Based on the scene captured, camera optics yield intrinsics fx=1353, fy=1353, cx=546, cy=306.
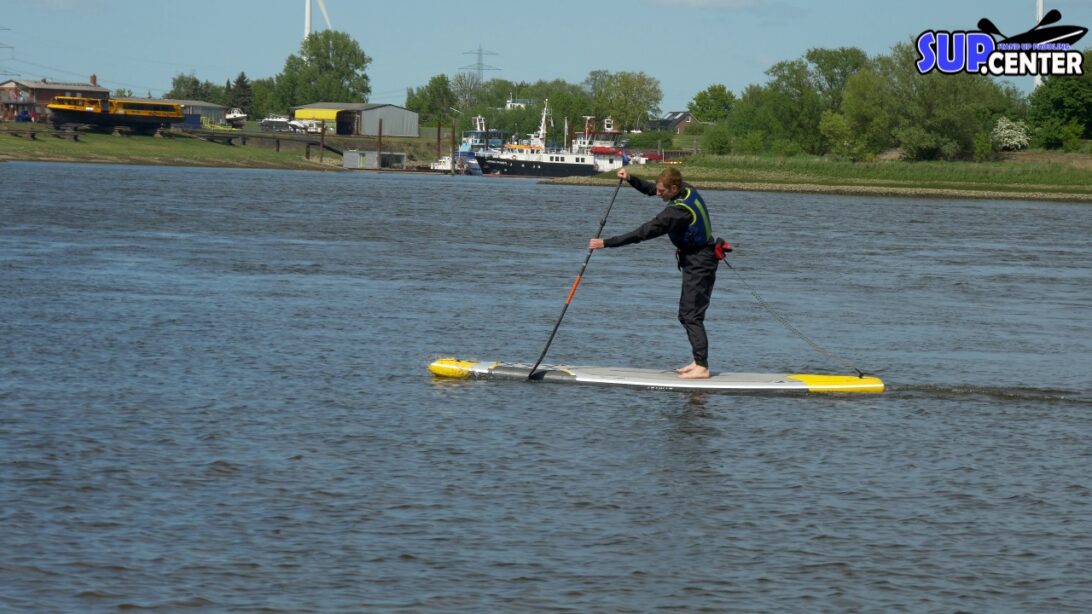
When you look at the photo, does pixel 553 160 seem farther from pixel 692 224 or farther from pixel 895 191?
pixel 692 224

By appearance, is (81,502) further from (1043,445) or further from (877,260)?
(877,260)

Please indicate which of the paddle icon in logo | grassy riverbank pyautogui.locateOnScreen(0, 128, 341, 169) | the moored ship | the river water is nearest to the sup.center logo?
the paddle icon in logo

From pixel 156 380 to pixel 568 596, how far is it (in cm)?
802

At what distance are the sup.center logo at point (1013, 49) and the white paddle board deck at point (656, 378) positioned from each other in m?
58.9

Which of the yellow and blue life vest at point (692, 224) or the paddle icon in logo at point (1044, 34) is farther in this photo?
the paddle icon in logo at point (1044, 34)

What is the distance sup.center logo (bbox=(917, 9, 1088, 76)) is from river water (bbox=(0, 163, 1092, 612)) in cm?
5422

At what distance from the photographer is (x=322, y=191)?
80812 millimetres

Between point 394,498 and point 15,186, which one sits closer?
point 394,498

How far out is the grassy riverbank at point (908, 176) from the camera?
327ft

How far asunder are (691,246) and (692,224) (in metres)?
0.28

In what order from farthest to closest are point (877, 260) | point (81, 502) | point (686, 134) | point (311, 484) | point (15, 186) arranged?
point (686, 134) → point (15, 186) → point (877, 260) → point (311, 484) → point (81, 502)

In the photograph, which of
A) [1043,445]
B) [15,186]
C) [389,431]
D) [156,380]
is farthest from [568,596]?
[15,186]

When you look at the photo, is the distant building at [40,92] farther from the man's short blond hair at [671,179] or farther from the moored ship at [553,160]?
the man's short blond hair at [671,179]

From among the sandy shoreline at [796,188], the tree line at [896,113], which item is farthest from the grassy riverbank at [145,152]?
the tree line at [896,113]
